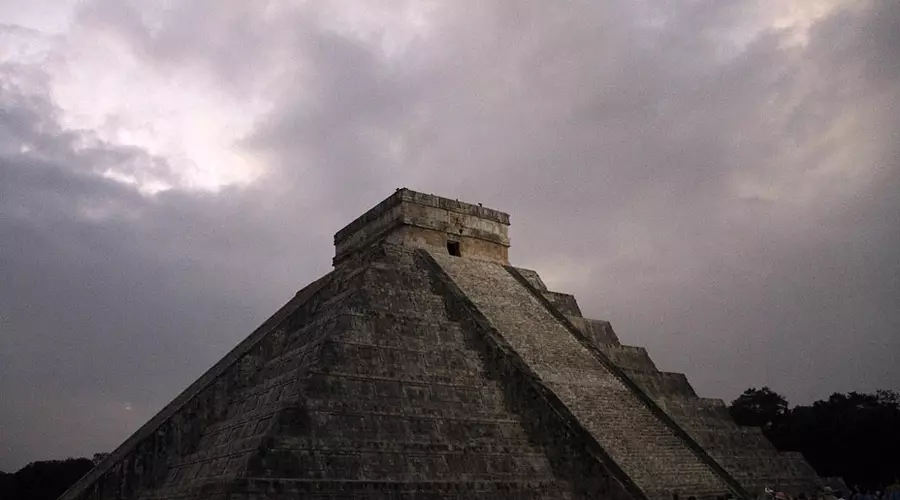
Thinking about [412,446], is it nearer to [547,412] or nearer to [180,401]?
[547,412]

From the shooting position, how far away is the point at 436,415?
1223 cm

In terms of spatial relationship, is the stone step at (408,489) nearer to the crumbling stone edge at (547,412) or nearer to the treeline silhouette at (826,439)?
the crumbling stone edge at (547,412)

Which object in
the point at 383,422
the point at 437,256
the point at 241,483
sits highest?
the point at 437,256

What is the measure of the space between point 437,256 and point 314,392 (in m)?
7.87

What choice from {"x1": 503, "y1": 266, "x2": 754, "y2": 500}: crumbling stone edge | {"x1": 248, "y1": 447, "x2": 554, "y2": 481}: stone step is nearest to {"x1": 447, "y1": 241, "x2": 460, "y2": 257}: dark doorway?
{"x1": 503, "y1": 266, "x2": 754, "y2": 500}: crumbling stone edge

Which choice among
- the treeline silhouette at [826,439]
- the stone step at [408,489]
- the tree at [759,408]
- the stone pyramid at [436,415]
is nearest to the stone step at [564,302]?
the stone pyramid at [436,415]

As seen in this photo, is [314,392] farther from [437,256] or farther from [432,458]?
[437,256]

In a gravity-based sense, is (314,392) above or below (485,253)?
below

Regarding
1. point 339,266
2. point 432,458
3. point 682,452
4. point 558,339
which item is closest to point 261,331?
point 339,266

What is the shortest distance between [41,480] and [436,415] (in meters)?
29.5

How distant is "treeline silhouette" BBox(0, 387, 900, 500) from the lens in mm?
24828

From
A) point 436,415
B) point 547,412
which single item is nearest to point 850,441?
point 547,412

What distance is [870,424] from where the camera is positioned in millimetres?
25656

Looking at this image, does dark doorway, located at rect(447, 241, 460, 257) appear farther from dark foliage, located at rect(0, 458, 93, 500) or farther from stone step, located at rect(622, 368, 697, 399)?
dark foliage, located at rect(0, 458, 93, 500)
